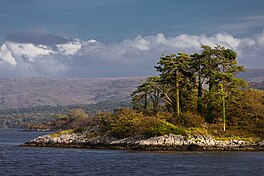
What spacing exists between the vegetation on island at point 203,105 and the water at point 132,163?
9848mm

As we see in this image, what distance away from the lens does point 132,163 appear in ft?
229

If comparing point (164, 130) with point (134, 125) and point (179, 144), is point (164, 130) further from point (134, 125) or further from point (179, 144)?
point (134, 125)

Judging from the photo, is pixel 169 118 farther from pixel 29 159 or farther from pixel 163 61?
pixel 29 159

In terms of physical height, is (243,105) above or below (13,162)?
above

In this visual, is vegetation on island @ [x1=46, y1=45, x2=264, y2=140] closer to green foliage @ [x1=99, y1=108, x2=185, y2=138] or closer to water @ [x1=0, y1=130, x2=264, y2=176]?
green foliage @ [x1=99, y1=108, x2=185, y2=138]

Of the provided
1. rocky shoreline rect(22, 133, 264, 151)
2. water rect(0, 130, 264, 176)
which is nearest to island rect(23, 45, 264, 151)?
rocky shoreline rect(22, 133, 264, 151)

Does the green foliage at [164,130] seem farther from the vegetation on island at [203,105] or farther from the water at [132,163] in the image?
the water at [132,163]

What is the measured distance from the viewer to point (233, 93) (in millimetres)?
99125

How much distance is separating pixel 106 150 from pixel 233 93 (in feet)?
88.6

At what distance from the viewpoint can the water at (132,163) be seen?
6197cm

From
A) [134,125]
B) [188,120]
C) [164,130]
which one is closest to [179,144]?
[164,130]

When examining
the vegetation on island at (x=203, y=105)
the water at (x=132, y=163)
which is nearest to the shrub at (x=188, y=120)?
the vegetation on island at (x=203, y=105)

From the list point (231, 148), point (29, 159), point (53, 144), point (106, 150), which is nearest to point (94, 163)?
point (29, 159)

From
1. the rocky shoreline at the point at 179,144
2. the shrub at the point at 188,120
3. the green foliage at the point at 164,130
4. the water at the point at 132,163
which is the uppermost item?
the shrub at the point at 188,120
